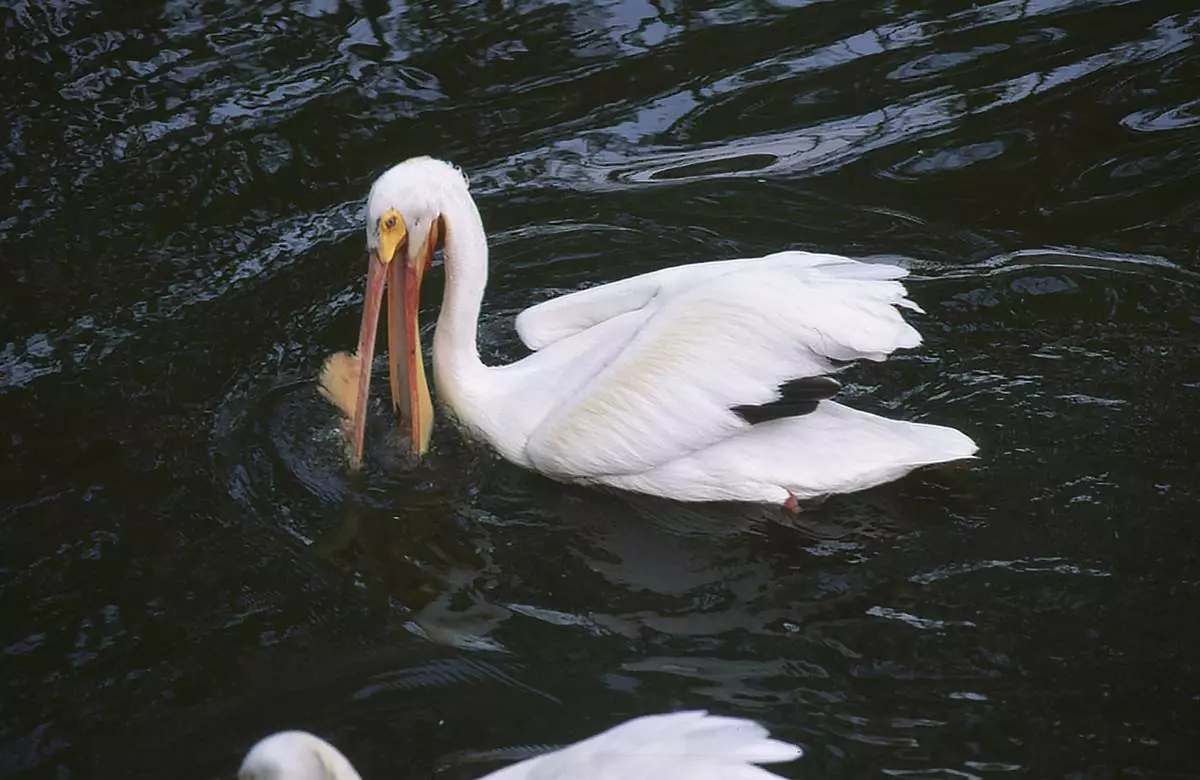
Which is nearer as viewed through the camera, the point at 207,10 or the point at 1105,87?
the point at 1105,87

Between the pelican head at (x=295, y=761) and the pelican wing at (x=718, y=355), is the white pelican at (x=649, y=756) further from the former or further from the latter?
the pelican wing at (x=718, y=355)

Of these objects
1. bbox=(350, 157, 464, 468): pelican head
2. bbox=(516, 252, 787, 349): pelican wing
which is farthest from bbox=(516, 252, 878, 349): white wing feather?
bbox=(350, 157, 464, 468): pelican head

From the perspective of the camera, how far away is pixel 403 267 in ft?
14.5

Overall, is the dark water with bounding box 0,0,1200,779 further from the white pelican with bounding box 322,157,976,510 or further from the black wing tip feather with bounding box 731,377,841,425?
the black wing tip feather with bounding box 731,377,841,425

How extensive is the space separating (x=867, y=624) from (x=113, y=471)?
7.18 feet

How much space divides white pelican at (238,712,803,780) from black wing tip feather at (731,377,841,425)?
137cm

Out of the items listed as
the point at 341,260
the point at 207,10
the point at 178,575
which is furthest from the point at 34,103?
the point at 178,575

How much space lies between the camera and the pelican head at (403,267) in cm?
429

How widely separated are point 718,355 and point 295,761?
1.68m

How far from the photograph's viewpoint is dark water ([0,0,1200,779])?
353cm

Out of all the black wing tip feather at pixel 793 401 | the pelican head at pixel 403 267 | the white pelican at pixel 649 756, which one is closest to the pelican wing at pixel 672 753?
the white pelican at pixel 649 756

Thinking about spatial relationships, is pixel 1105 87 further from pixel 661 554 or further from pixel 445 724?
pixel 445 724

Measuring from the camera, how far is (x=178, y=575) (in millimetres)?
4090

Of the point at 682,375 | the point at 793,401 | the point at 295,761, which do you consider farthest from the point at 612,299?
the point at 295,761
